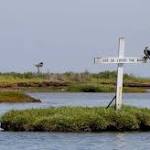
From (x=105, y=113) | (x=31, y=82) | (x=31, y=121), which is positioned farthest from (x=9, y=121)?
(x=31, y=82)

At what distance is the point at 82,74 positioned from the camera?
129 metres

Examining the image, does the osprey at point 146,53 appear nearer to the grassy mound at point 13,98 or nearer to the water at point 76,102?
the water at point 76,102

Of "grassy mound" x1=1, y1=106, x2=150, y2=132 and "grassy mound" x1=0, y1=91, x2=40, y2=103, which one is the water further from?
"grassy mound" x1=1, y1=106, x2=150, y2=132

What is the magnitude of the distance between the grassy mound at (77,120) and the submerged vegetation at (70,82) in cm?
6828

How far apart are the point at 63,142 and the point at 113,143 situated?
178 centimetres

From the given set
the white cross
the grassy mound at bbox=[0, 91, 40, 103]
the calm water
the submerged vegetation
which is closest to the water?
the grassy mound at bbox=[0, 91, 40, 103]

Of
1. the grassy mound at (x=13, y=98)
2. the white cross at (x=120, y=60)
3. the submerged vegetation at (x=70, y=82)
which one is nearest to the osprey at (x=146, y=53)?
the white cross at (x=120, y=60)

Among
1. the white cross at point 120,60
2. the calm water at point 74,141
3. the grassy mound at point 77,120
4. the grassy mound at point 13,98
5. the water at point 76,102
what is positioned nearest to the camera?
the calm water at point 74,141

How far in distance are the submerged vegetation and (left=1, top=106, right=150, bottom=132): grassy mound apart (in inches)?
2688

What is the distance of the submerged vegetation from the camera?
109 metres

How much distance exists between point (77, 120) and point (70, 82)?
85.8 m

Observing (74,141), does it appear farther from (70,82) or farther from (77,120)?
(70,82)

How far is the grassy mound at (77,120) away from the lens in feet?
108

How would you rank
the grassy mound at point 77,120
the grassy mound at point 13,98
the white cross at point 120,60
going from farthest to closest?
the grassy mound at point 13,98, the white cross at point 120,60, the grassy mound at point 77,120
